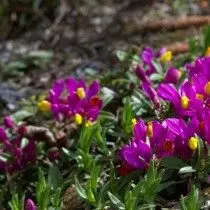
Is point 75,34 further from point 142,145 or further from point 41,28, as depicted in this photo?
point 142,145

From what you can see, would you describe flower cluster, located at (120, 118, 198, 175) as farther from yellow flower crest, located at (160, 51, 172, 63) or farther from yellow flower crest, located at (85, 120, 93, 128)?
yellow flower crest, located at (160, 51, 172, 63)

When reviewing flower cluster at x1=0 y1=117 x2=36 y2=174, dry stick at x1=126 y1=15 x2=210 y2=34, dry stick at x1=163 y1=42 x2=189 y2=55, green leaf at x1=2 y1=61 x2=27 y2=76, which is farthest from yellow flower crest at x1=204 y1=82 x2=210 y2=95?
green leaf at x1=2 y1=61 x2=27 y2=76

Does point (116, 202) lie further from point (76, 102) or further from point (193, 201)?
point (76, 102)

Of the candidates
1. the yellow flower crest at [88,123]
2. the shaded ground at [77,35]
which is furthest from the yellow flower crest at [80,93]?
the shaded ground at [77,35]

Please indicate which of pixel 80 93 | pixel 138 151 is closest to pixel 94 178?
pixel 138 151

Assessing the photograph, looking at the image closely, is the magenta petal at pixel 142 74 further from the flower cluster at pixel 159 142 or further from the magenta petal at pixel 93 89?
the flower cluster at pixel 159 142
